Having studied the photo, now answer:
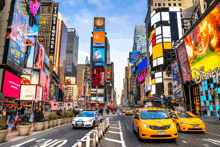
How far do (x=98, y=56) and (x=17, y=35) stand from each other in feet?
379

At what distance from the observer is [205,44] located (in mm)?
32031

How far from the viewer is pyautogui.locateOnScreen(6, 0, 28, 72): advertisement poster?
39.9m

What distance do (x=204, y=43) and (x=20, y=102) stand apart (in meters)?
58.5

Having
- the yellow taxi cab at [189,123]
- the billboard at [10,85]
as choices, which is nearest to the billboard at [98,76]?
the billboard at [10,85]

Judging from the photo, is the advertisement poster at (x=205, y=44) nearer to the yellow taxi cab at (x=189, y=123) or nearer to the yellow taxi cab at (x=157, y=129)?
the yellow taxi cab at (x=189, y=123)

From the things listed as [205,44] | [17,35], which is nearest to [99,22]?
[17,35]

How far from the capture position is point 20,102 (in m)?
60.6

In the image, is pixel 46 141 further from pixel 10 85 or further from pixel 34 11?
pixel 34 11

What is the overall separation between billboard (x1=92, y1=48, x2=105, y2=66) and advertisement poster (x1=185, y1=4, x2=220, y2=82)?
119 meters

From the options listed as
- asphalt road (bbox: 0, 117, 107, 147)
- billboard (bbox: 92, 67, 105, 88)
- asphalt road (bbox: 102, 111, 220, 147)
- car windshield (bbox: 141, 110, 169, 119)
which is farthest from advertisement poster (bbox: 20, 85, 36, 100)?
billboard (bbox: 92, 67, 105, 88)

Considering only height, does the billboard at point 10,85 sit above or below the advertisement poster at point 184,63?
below

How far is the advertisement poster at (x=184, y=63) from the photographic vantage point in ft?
138

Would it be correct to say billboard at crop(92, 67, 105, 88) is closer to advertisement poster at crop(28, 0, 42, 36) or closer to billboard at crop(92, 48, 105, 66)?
billboard at crop(92, 48, 105, 66)

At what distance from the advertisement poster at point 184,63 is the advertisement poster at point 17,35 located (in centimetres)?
4052
